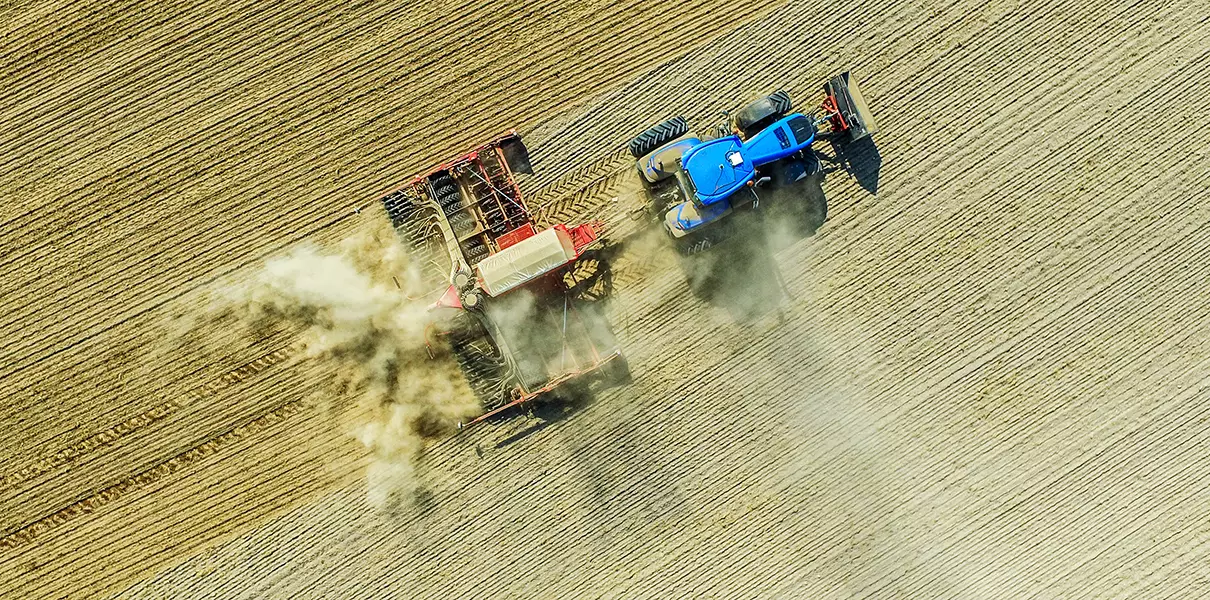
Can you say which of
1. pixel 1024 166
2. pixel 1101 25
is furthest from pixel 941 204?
pixel 1101 25

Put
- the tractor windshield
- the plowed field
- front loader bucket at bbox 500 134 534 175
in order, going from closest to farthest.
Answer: the tractor windshield
the plowed field
front loader bucket at bbox 500 134 534 175

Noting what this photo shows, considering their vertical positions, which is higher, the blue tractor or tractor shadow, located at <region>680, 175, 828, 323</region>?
the blue tractor

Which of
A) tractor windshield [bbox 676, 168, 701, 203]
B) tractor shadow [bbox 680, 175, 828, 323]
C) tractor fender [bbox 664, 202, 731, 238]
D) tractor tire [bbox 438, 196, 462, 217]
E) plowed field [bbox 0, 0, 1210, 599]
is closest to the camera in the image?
tractor windshield [bbox 676, 168, 701, 203]

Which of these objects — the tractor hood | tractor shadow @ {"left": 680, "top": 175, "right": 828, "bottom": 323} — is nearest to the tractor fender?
the tractor hood

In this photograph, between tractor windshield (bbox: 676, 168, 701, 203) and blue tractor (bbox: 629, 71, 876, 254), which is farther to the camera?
tractor windshield (bbox: 676, 168, 701, 203)

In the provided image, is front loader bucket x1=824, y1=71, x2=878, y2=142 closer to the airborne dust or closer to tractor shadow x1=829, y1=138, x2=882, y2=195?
tractor shadow x1=829, y1=138, x2=882, y2=195

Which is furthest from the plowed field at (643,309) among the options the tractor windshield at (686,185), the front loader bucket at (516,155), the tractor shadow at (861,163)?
the tractor windshield at (686,185)
